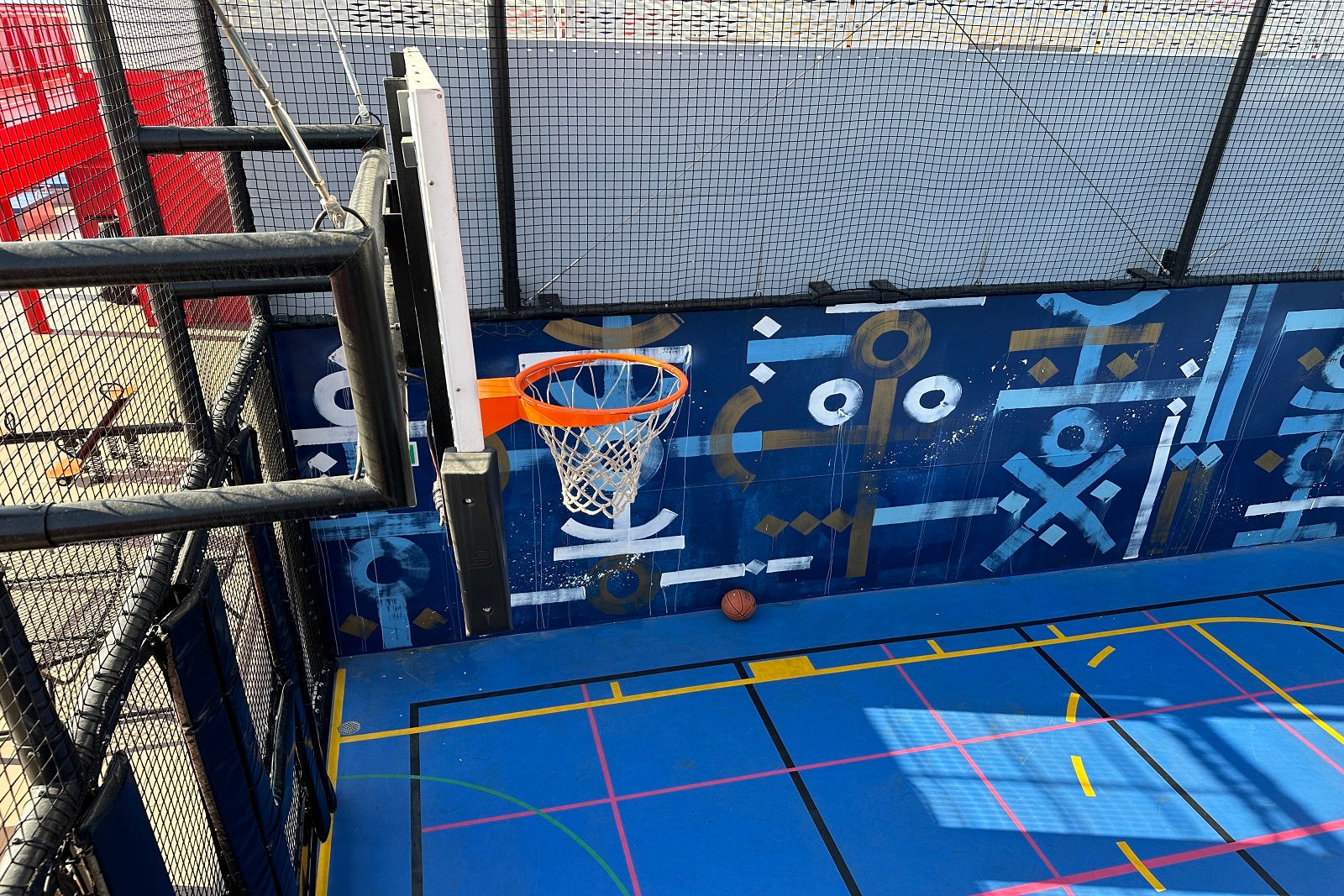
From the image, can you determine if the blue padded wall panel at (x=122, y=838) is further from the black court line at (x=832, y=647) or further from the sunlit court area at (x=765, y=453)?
the black court line at (x=832, y=647)

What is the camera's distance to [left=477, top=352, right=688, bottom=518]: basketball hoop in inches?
189

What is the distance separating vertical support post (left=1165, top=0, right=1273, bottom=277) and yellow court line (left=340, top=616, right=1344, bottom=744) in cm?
309

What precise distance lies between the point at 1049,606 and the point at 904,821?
10.3ft

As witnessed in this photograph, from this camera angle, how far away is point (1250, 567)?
8562mm

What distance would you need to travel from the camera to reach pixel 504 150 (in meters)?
6.02

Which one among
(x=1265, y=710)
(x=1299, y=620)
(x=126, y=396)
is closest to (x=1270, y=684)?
(x=1265, y=710)

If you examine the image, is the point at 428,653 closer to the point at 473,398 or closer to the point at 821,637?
the point at 821,637

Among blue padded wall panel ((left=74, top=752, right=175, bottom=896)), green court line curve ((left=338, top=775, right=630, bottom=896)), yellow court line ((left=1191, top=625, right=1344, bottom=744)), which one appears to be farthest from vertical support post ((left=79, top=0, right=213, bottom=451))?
yellow court line ((left=1191, top=625, right=1344, bottom=744))

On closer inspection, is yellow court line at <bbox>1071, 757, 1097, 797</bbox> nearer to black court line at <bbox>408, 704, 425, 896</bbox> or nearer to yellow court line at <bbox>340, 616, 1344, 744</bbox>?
yellow court line at <bbox>340, 616, 1344, 744</bbox>

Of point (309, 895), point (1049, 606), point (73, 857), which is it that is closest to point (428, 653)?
point (309, 895)

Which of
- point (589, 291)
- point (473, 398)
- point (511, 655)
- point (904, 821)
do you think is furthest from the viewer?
point (511, 655)

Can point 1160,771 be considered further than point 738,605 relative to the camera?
No

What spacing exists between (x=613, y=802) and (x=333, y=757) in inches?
78.9

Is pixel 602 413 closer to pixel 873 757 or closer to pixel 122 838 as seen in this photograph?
pixel 122 838
